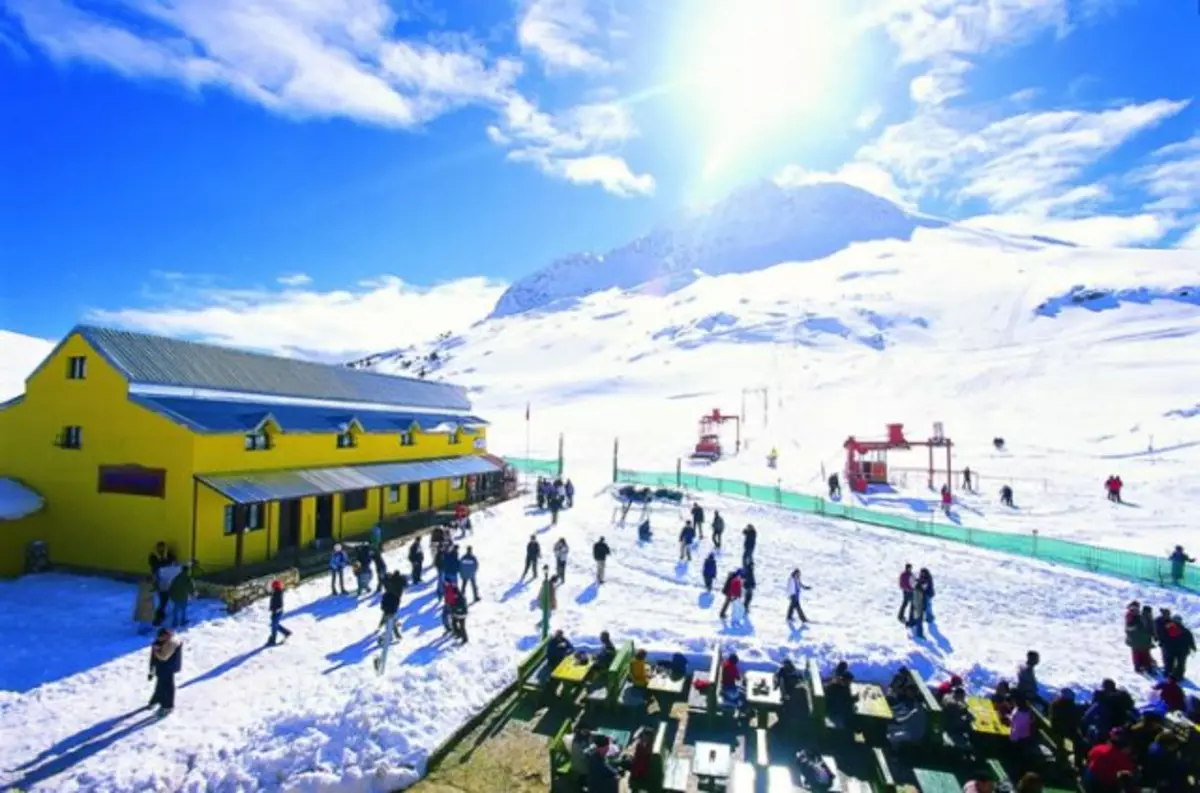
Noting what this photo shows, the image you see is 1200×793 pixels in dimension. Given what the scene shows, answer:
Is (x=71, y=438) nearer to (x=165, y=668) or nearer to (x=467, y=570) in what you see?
(x=165, y=668)

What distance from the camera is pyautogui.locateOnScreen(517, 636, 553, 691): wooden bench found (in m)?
14.3

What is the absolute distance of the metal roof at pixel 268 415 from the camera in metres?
22.8

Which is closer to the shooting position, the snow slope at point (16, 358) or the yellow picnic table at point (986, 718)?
the yellow picnic table at point (986, 718)

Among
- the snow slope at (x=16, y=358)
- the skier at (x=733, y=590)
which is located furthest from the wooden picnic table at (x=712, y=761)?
the snow slope at (x=16, y=358)

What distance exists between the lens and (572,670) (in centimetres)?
1449

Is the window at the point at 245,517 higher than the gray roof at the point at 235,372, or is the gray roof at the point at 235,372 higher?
the gray roof at the point at 235,372

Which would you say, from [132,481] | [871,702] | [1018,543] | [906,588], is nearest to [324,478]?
[132,481]

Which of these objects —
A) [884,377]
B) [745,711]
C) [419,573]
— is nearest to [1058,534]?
[745,711]

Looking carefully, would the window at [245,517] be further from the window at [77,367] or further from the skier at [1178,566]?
the skier at [1178,566]

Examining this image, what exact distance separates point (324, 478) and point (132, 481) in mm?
6284

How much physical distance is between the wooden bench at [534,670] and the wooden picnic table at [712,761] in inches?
141

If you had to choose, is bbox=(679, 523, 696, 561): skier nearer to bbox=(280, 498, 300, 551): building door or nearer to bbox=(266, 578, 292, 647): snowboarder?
bbox=(266, 578, 292, 647): snowboarder

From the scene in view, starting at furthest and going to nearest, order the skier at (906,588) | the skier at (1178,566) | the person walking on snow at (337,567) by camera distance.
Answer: the skier at (1178,566), the person walking on snow at (337,567), the skier at (906,588)

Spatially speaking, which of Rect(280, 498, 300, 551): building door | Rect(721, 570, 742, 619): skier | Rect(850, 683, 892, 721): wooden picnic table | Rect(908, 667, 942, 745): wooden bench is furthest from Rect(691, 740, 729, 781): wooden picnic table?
Rect(280, 498, 300, 551): building door
